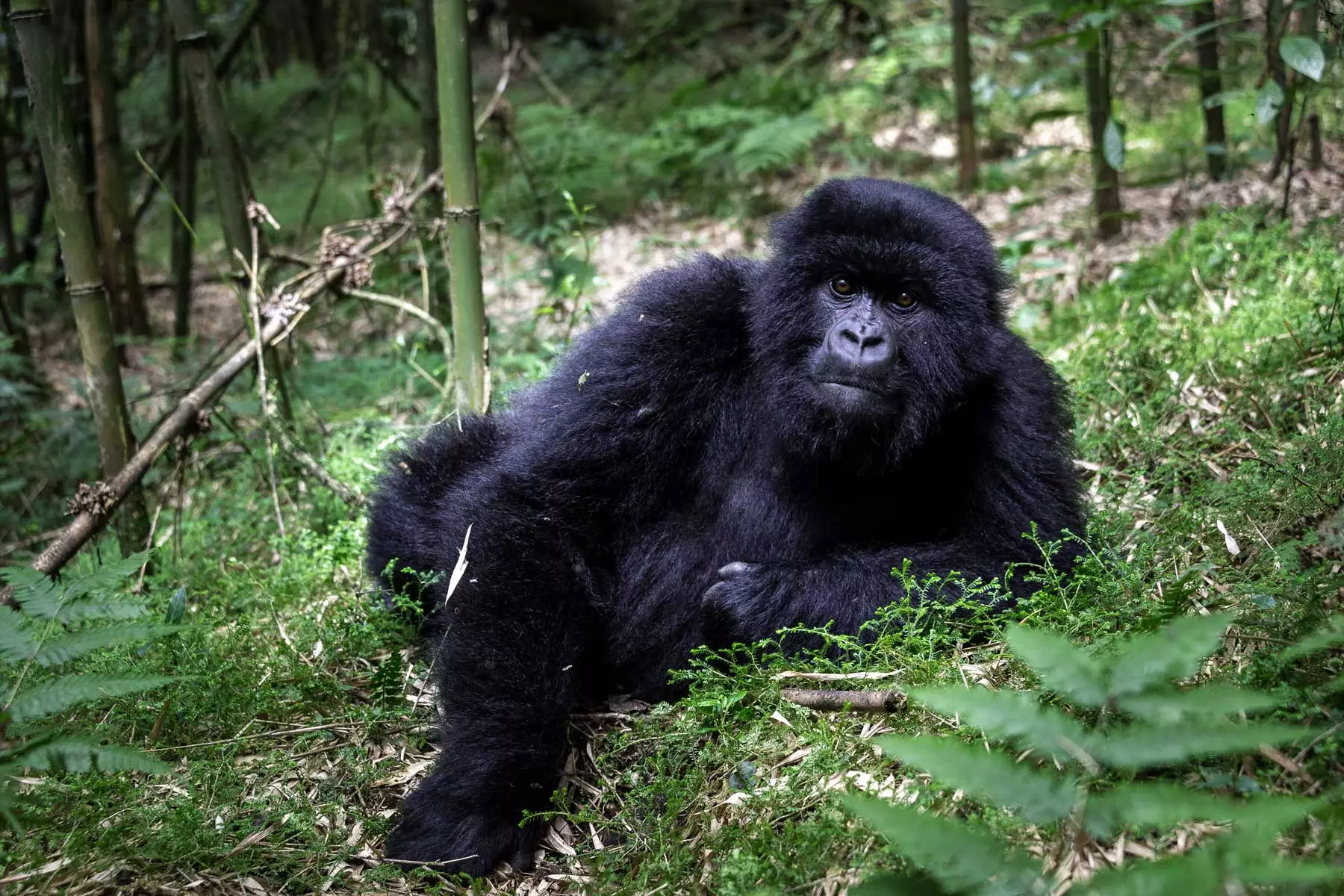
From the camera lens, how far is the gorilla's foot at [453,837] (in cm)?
304

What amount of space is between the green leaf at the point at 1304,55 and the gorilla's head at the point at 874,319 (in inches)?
86.6

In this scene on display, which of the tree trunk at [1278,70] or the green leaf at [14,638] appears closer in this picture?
the green leaf at [14,638]

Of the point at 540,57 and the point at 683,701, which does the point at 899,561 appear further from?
the point at 540,57

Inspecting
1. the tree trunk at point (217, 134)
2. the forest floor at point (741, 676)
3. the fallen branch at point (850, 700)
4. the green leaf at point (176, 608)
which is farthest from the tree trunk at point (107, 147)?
the fallen branch at point (850, 700)

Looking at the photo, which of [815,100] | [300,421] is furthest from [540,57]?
[300,421]

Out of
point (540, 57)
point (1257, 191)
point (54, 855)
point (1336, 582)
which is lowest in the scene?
point (54, 855)

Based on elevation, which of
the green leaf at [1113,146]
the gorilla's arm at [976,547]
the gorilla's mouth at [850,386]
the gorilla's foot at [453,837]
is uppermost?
the green leaf at [1113,146]

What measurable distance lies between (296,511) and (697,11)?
1013cm

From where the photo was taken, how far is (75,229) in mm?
4070

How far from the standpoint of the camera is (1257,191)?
21.8 feet

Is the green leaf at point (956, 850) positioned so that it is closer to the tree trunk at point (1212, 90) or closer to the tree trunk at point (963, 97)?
the tree trunk at point (1212, 90)

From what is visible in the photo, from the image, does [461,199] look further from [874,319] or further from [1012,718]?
[1012,718]

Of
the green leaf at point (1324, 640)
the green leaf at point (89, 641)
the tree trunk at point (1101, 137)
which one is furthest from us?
the tree trunk at point (1101, 137)

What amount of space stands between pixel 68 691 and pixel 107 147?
5.58m
